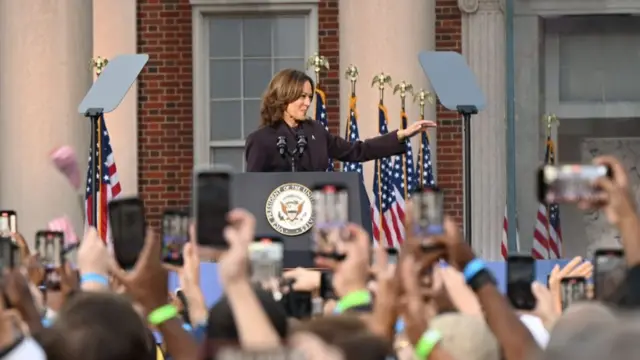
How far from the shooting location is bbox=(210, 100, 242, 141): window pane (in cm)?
1502

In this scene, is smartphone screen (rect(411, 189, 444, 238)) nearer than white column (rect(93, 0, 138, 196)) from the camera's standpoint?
Yes

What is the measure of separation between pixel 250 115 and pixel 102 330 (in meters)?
11.5

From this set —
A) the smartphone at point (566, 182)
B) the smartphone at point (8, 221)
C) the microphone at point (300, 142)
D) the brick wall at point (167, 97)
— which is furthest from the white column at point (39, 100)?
the smartphone at point (566, 182)

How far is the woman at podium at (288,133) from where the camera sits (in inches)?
347

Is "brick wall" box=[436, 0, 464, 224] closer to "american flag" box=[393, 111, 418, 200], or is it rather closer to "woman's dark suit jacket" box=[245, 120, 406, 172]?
"american flag" box=[393, 111, 418, 200]

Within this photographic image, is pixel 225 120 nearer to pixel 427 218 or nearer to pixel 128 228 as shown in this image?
pixel 128 228

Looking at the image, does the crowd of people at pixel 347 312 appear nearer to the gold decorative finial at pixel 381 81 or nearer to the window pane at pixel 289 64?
the gold decorative finial at pixel 381 81

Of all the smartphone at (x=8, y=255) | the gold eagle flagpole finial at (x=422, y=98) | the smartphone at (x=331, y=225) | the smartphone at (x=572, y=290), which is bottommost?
the smartphone at (x=572, y=290)

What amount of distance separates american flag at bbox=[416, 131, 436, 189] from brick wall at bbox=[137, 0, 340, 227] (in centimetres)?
256

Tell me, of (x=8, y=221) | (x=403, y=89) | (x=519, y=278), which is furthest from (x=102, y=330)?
(x=403, y=89)

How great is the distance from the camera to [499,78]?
563 inches

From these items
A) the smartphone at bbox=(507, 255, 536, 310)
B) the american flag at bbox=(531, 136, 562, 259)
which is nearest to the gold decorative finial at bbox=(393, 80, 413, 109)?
the american flag at bbox=(531, 136, 562, 259)

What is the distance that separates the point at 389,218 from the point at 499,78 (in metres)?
3.04

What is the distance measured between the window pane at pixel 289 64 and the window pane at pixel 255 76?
78mm
